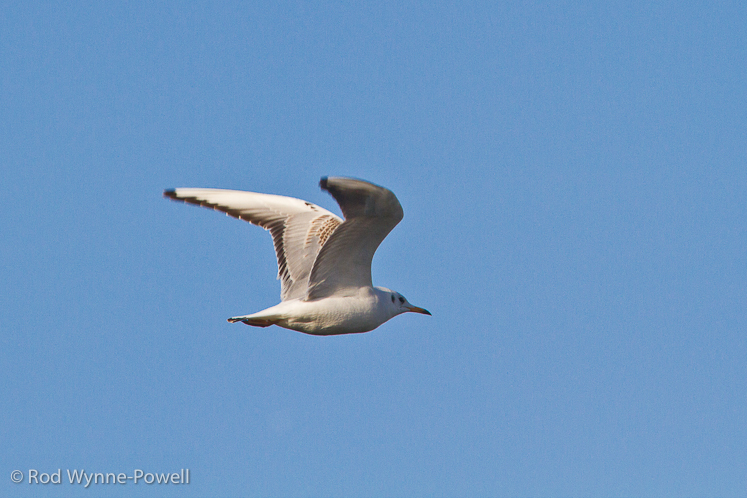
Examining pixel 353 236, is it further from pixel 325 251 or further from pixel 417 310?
pixel 417 310

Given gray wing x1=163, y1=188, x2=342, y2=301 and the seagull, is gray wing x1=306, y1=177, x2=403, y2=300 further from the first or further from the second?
gray wing x1=163, y1=188, x2=342, y2=301

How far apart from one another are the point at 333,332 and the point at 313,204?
7.06ft

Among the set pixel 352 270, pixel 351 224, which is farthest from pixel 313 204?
pixel 351 224

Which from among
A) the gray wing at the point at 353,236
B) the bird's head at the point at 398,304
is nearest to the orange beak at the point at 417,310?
the bird's head at the point at 398,304

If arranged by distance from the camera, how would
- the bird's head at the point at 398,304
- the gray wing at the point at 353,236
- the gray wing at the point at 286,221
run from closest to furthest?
1. the gray wing at the point at 353,236
2. the bird's head at the point at 398,304
3. the gray wing at the point at 286,221

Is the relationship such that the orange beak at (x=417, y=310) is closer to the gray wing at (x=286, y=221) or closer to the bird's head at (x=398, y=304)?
the bird's head at (x=398, y=304)

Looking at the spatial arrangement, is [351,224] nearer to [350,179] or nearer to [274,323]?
[350,179]

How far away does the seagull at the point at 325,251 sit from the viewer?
10.6 m

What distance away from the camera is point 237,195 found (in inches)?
522

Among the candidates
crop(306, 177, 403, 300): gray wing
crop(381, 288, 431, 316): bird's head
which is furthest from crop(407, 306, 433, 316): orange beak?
crop(306, 177, 403, 300): gray wing

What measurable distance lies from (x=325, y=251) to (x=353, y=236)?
548 mm

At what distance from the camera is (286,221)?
1332 centimetres

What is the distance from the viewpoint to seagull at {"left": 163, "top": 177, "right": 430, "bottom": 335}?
1063 cm

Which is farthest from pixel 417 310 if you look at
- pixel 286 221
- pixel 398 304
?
pixel 286 221
